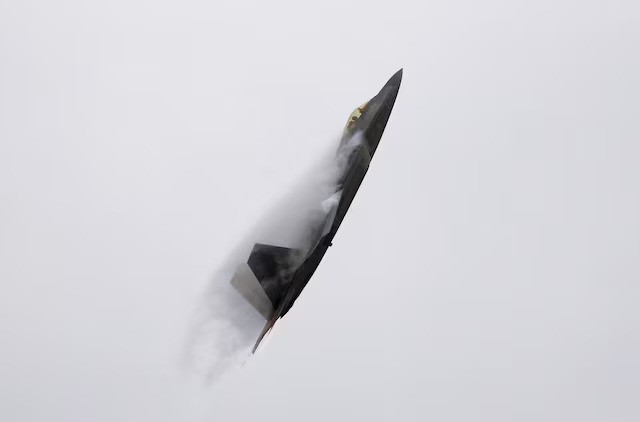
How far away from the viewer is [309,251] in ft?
156

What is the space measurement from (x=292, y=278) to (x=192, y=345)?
9.30m

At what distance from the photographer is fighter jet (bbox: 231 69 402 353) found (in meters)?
46.6

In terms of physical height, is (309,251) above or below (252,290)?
above

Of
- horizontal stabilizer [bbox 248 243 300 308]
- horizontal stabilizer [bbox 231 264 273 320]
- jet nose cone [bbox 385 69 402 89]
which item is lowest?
horizontal stabilizer [bbox 231 264 273 320]

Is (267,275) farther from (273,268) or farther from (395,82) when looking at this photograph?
(395,82)

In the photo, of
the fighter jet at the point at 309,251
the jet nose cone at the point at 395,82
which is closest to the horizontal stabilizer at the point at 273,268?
the fighter jet at the point at 309,251

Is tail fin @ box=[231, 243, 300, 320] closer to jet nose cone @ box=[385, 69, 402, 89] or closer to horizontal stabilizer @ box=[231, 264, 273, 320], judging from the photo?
horizontal stabilizer @ box=[231, 264, 273, 320]

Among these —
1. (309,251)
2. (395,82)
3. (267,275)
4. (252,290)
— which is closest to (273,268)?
(267,275)

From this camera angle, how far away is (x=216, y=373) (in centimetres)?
5125

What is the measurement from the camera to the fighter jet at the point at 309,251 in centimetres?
4662

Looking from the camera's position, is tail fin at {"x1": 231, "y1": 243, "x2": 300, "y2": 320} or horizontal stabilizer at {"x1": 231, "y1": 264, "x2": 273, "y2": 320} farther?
horizontal stabilizer at {"x1": 231, "y1": 264, "x2": 273, "y2": 320}

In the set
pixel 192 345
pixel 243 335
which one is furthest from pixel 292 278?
pixel 192 345

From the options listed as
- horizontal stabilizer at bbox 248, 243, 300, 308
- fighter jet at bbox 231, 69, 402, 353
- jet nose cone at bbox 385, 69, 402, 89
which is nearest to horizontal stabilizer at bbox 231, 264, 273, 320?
fighter jet at bbox 231, 69, 402, 353

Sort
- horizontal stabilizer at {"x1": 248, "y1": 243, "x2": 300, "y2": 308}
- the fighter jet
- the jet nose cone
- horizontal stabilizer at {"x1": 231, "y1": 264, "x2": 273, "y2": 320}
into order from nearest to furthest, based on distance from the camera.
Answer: the fighter jet
horizontal stabilizer at {"x1": 248, "y1": 243, "x2": 300, "y2": 308}
horizontal stabilizer at {"x1": 231, "y1": 264, "x2": 273, "y2": 320}
the jet nose cone
